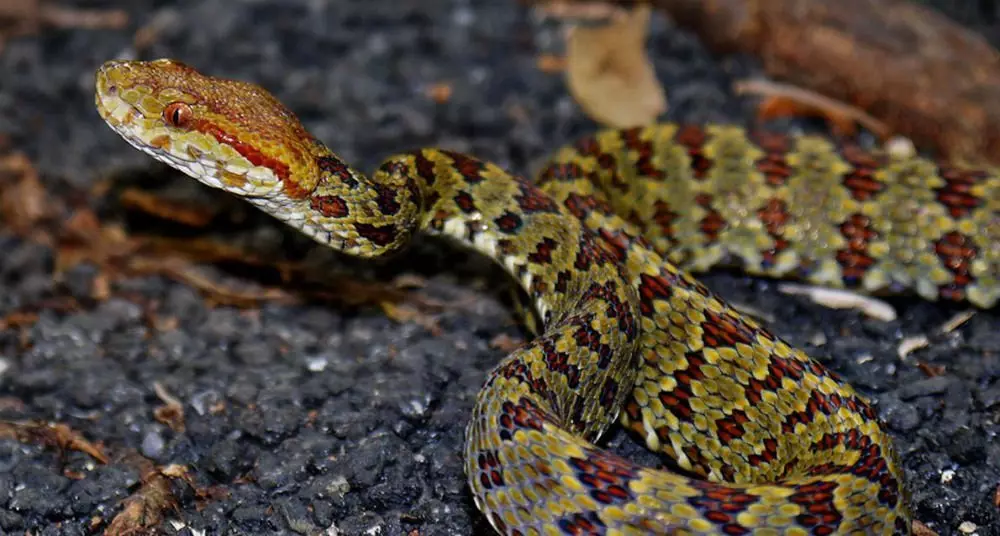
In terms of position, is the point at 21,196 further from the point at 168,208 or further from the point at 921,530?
the point at 921,530

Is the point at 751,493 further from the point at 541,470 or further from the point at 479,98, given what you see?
the point at 479,98

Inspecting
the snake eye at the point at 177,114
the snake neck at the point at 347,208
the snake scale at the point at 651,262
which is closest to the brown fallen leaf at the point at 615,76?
the snake scale at the point at 651,262

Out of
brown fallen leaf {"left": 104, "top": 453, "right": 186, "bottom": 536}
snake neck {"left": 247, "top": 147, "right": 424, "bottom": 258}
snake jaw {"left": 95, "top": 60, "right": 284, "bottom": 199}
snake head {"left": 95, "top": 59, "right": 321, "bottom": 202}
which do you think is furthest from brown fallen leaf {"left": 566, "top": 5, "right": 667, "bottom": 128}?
brown fallen leaf {"left": 104, "top": 453, "right": 186, "bottom": 536}

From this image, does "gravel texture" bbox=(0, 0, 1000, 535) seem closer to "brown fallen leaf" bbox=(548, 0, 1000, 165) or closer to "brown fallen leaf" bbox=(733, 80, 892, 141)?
"brown fallen leaf" bbox=(733, 80, 892, 141)

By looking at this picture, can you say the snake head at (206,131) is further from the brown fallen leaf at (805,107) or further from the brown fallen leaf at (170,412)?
the brown fallen leaf at (805,107)

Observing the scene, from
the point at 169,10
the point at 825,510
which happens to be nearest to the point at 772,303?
the point at 825,510

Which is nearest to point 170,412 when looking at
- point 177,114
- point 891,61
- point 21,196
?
point 177,114
